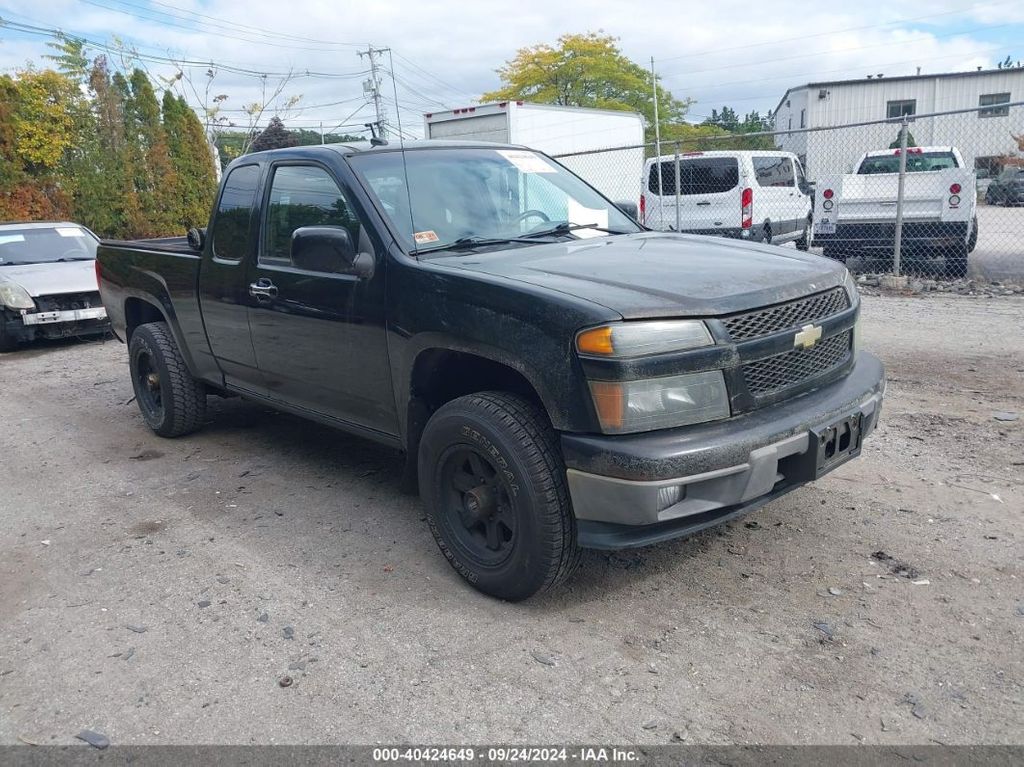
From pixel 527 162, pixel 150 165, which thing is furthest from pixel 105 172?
pixel 527 162

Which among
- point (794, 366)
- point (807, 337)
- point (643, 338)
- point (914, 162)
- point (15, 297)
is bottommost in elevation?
point (15, 297)

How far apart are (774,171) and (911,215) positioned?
3.24 meters

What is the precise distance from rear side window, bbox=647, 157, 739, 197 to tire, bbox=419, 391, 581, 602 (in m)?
10.2

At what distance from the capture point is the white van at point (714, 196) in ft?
42.8

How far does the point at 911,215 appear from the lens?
38.6 ft

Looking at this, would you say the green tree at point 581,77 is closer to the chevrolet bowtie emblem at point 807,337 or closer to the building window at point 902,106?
the building window at point 902,106

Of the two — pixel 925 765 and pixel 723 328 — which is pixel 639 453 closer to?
pixel 723 328

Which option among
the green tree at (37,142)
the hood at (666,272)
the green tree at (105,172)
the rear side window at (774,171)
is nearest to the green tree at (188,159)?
the green tree at (105,172)

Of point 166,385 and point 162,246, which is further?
point 162,246

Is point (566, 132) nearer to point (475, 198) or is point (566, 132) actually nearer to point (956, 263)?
point (956, 263)

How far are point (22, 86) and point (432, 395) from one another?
733 inches

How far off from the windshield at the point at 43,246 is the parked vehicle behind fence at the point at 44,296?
0.04ft

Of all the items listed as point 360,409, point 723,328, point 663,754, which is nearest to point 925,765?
point 663,754

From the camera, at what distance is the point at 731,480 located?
117 inches
